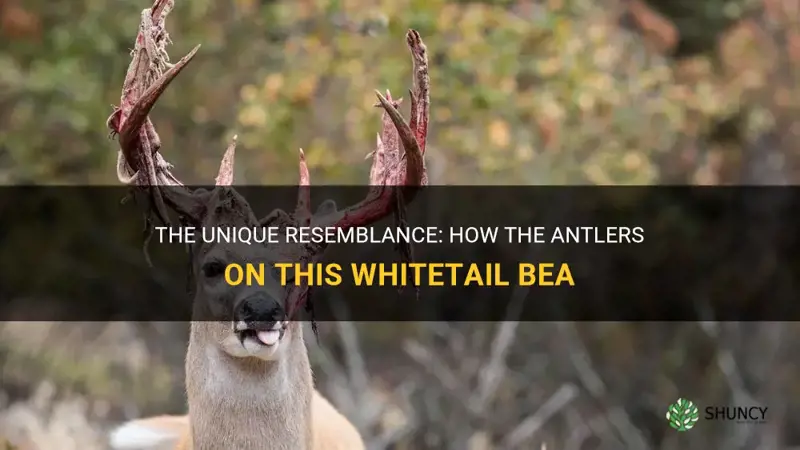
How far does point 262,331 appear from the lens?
3.00 m

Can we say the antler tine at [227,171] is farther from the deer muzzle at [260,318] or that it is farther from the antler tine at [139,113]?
the deer muzzle at [260,318]

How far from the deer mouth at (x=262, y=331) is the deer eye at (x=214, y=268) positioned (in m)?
0.24

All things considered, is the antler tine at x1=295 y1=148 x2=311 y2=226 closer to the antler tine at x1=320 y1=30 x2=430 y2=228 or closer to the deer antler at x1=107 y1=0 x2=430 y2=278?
the deer antler at x1=107 y1=0 x2=430 y2=278

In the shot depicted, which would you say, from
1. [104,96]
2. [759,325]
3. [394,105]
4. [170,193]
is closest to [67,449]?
[104,96]

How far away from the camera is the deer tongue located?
118 inches

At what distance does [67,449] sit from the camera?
6727 mm

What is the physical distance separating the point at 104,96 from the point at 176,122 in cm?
73

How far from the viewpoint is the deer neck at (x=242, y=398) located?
3.27 m

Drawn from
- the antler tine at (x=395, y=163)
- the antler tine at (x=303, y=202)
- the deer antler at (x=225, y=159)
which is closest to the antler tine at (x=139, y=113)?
the deer antler at (x=225, y=159)

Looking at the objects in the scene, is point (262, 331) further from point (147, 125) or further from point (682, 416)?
point (682, 416)

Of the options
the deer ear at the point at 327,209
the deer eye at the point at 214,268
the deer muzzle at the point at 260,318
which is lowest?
the deer muzzle at the point at 260,318

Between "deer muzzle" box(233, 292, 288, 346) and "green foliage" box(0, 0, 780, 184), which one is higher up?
"green foliage" box(0, 0, 780, 184)

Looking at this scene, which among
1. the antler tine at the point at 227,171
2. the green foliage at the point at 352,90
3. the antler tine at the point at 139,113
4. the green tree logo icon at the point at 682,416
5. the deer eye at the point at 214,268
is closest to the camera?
the antler tine at the point at 139,113

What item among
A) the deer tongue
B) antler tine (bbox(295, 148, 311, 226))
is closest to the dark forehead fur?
antler tine (bbox(295, 148, 311, 226))
